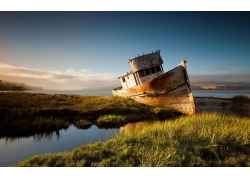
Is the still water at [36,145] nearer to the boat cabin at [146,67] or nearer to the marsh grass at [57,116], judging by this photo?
the marsh grass at [57,116]

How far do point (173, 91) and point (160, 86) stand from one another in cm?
93

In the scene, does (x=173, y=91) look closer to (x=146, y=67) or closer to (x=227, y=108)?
(x=146, y=67)

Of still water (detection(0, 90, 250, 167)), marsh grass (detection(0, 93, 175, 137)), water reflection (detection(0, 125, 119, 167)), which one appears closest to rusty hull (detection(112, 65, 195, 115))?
marsh grass (detection(0, 93, 175, 137))

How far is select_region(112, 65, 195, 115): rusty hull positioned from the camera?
9984 millimetres

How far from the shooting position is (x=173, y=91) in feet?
33.9

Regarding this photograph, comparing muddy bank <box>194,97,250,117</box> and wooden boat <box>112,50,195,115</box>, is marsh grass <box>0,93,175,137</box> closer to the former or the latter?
wooden boat <box>112,50,195,115</box>

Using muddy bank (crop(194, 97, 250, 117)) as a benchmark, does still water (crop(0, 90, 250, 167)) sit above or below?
above

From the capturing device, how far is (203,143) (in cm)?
418

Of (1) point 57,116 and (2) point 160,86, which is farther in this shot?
(2) point 160,86

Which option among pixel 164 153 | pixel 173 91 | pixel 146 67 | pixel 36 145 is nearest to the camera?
pixel 164 153

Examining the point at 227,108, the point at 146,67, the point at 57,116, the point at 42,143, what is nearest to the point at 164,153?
the point at 42,143

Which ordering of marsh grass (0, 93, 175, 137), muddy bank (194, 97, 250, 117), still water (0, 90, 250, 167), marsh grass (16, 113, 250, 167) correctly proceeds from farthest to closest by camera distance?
muddy bank (194, 97, 250, 117) < marsh grass (0, 93, 175, 137) < still water (0, 90, 250, 167) < marsh grass (16, 113, 250, 167)

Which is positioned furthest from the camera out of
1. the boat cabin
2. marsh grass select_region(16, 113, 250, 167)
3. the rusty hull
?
the boat cabin
